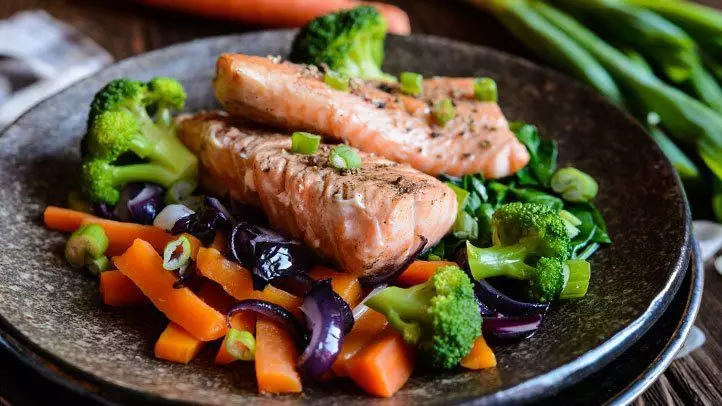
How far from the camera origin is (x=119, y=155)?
434 centimetres

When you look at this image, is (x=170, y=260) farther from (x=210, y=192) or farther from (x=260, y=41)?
(x=260, y=41)

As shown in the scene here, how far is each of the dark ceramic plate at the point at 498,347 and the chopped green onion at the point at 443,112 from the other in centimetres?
102

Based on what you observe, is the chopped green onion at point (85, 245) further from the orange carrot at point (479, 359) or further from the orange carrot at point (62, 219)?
the orange carrot at point (479, 359)

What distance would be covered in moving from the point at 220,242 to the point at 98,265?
66cm

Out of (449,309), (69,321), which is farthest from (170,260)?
(449,309)

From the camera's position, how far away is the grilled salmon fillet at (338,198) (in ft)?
11.6

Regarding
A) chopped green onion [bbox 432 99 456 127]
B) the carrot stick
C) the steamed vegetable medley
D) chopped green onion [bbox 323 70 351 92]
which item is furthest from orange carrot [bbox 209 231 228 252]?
the carrot stick

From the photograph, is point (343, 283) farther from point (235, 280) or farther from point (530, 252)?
point (530, 252)

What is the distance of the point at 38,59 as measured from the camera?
6223mm

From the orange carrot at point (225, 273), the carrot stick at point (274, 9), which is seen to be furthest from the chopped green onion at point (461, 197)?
the carrot stick at point (274, 9)

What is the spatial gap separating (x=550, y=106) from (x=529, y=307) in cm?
214

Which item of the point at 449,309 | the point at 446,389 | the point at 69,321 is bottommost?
the point at 69,321

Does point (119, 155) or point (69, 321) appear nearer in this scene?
point (69, 321)

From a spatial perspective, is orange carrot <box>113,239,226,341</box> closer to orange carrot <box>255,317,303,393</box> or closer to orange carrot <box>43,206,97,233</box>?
orange carrot <box>255,317,303,393</box>
